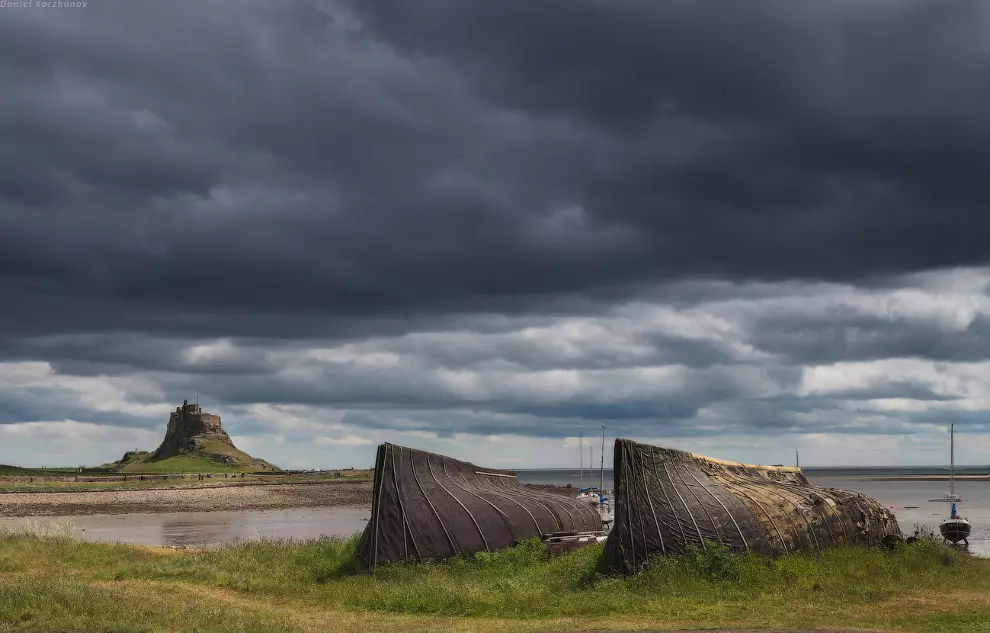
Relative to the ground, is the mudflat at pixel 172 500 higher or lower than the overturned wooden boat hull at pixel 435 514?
lower

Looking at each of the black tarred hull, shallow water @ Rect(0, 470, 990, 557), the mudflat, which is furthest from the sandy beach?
the black tarred hull

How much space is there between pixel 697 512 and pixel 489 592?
25.6 ft

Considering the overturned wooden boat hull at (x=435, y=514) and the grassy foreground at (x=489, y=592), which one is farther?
the overturned wooden boat hull at (x=435, y=514)

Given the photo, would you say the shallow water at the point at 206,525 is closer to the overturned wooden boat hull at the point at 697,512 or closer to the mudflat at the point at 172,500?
the mudflat at the point at 172,500

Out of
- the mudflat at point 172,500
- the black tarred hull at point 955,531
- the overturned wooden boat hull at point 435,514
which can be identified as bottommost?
the mudflat at point 172,500

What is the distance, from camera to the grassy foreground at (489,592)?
73.2 ft

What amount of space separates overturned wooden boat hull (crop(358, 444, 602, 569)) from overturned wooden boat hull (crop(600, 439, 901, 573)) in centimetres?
667

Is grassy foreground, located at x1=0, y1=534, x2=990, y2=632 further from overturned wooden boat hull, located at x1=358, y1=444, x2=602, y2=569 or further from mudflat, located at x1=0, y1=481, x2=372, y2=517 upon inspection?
mudflat, located at x1=0, y1=481, x2=372, y2=517

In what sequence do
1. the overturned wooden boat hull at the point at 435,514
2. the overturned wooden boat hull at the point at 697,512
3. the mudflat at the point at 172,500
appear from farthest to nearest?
1. the mudflat at the point at 172,500
2. the overturned wooden boat hull at the point at 435,514
3. the overturned wooden boat hull at the point at 697,512

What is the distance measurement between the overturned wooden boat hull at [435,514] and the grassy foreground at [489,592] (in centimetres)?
112

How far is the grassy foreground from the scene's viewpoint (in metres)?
22.3

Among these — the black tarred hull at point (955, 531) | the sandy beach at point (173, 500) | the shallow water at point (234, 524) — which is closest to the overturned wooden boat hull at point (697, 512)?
the shallow water at point (234, 524)

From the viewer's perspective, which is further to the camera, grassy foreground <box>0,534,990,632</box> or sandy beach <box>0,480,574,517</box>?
sandy beach <box>0,480,574,517</box>

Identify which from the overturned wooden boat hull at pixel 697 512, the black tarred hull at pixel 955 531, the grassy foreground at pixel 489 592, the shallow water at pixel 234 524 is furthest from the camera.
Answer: the shallow water at pixel 234 524
